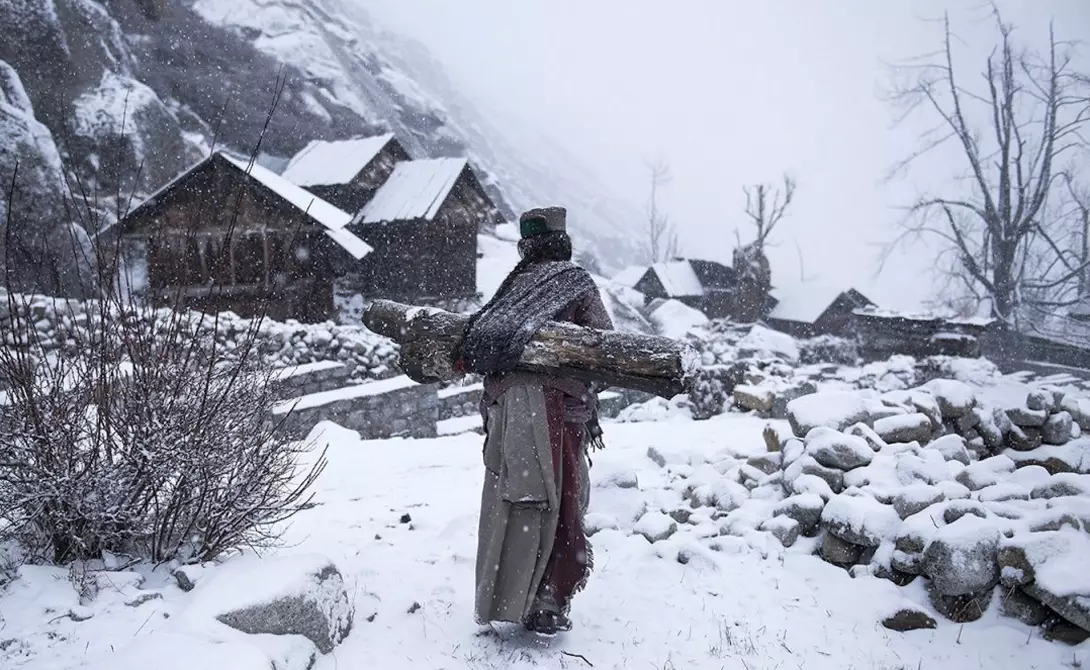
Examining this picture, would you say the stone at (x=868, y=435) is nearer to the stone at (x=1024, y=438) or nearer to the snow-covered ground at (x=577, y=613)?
the snow-covered ground at (x=577, y=613)

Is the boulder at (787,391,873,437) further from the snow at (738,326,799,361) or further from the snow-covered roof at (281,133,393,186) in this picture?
the snow-covered roof at (281,133,393,186)

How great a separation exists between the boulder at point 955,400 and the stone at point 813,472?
212cm

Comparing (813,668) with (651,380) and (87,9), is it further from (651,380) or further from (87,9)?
(87,9)

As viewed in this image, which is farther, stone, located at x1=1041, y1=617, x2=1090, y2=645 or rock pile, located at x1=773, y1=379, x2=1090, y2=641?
rock pile, located at x1=773, y1=379, x2=1090, y2=641

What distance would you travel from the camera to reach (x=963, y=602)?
3.18 m

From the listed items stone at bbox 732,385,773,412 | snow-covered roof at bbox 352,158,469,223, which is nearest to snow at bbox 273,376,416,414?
stone at bbox 732,385,773,412

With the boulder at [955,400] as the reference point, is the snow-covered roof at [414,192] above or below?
above

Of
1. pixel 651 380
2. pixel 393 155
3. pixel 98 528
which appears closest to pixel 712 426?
pixel 651 380

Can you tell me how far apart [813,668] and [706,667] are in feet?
1.75

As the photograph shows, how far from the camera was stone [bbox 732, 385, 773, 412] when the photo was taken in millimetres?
8867

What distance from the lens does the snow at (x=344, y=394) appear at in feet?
26.1

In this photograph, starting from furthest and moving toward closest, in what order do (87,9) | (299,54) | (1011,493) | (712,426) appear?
(299,54)
(87,9)
(712,426)
(1011,493)

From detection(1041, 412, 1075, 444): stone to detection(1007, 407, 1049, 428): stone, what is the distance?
58 millimetres

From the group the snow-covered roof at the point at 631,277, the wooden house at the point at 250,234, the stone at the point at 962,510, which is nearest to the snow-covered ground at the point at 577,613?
the stone at the point at 962,510
